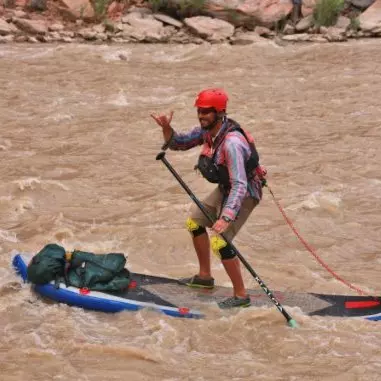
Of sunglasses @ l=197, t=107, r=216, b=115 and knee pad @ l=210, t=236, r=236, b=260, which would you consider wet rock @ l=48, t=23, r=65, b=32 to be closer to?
sunglasses @ l=197, t=107, r=216, b=115

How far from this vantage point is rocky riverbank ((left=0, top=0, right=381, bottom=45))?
22984 mm

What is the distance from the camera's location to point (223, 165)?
5645 mm

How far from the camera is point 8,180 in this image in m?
10.2

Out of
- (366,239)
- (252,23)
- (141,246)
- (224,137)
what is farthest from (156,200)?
(252,23)

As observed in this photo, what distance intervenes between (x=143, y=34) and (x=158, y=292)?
702 inches

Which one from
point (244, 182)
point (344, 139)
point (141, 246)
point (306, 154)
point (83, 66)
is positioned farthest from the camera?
point (83, 66)

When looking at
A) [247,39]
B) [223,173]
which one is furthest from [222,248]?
[247,39]

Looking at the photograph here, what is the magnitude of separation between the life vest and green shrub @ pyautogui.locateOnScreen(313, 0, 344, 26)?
19037 millimetres

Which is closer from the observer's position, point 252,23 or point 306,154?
point 306,154

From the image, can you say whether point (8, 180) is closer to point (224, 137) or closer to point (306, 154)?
point (306, 154)

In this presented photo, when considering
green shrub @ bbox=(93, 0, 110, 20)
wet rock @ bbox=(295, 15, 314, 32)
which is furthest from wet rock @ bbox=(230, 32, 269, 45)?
green shrub @ bbox=(93, 0, 110, 20)

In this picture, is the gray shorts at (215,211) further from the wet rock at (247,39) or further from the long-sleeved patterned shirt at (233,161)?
the wet rock at (247,39)

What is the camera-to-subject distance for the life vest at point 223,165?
5637 millimetres

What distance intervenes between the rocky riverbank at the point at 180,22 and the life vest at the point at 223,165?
56.9ft
